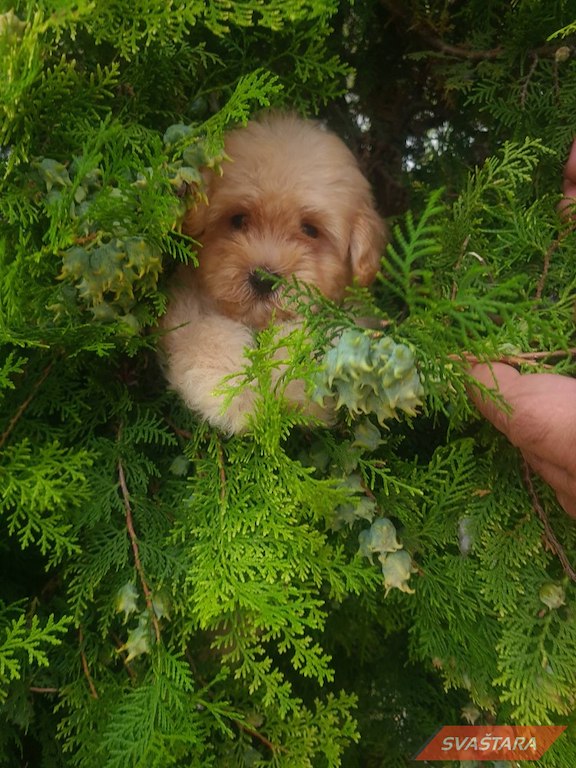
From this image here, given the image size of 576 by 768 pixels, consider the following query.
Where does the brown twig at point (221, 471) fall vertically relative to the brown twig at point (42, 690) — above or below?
above

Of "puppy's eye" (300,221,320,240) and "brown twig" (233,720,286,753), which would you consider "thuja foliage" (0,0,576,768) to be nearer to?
"brown twig" (233,720,286,753)

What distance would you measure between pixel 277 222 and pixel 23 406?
530 millimetres

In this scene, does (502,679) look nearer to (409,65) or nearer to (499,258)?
(499,258)

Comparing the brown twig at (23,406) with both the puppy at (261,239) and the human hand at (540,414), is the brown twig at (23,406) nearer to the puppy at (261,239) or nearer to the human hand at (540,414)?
the puppy at (261,239)

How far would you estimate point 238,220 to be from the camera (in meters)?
1.09

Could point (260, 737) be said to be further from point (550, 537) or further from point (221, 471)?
point (550, 537)

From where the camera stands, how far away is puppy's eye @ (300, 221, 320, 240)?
1.11 metres

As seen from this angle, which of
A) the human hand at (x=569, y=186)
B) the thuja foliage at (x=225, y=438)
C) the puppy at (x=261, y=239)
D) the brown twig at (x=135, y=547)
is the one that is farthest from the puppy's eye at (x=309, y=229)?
the brown twig at (x=135, y=547)

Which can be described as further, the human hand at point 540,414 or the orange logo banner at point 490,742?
the orange logo banner at point 490,742

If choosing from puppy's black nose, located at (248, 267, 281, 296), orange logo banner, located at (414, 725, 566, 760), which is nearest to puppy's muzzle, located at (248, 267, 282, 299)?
puppy's black nose, located at (248, 267, 281, 296)

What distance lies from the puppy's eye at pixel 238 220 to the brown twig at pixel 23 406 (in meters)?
0.41

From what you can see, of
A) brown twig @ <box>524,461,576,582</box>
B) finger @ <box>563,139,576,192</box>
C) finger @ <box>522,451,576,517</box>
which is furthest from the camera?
finger @ <box>563,139,576,192</box>

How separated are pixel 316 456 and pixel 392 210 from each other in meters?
0.81

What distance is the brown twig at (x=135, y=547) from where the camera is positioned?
0.90 metres
